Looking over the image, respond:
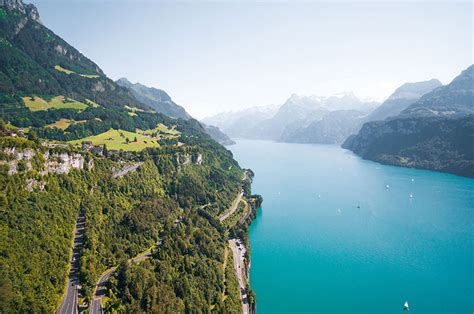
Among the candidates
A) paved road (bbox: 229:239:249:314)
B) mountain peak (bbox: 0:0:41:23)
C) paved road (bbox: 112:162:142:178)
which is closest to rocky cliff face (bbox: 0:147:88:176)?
paved road (bbox: 112:162:142:178)

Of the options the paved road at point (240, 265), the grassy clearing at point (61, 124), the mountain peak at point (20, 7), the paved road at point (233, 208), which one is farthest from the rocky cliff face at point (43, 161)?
the mountain peak at point (20, 7)

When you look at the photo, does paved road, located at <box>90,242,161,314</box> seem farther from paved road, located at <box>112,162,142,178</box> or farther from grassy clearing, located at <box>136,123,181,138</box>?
grassy clearing, located at <box>136,123,181,138</box>

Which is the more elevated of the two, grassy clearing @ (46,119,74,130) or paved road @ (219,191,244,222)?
grassy clearing @ (46,119,74,130)

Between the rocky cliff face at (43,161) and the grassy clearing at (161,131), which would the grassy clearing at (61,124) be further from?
the rocky cliff face at (43,161)

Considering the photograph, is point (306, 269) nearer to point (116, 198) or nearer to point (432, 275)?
point (432, 275)

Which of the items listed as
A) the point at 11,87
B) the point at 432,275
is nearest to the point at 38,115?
the point at 11,87

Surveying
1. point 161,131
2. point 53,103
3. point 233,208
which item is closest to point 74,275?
point 233,208
